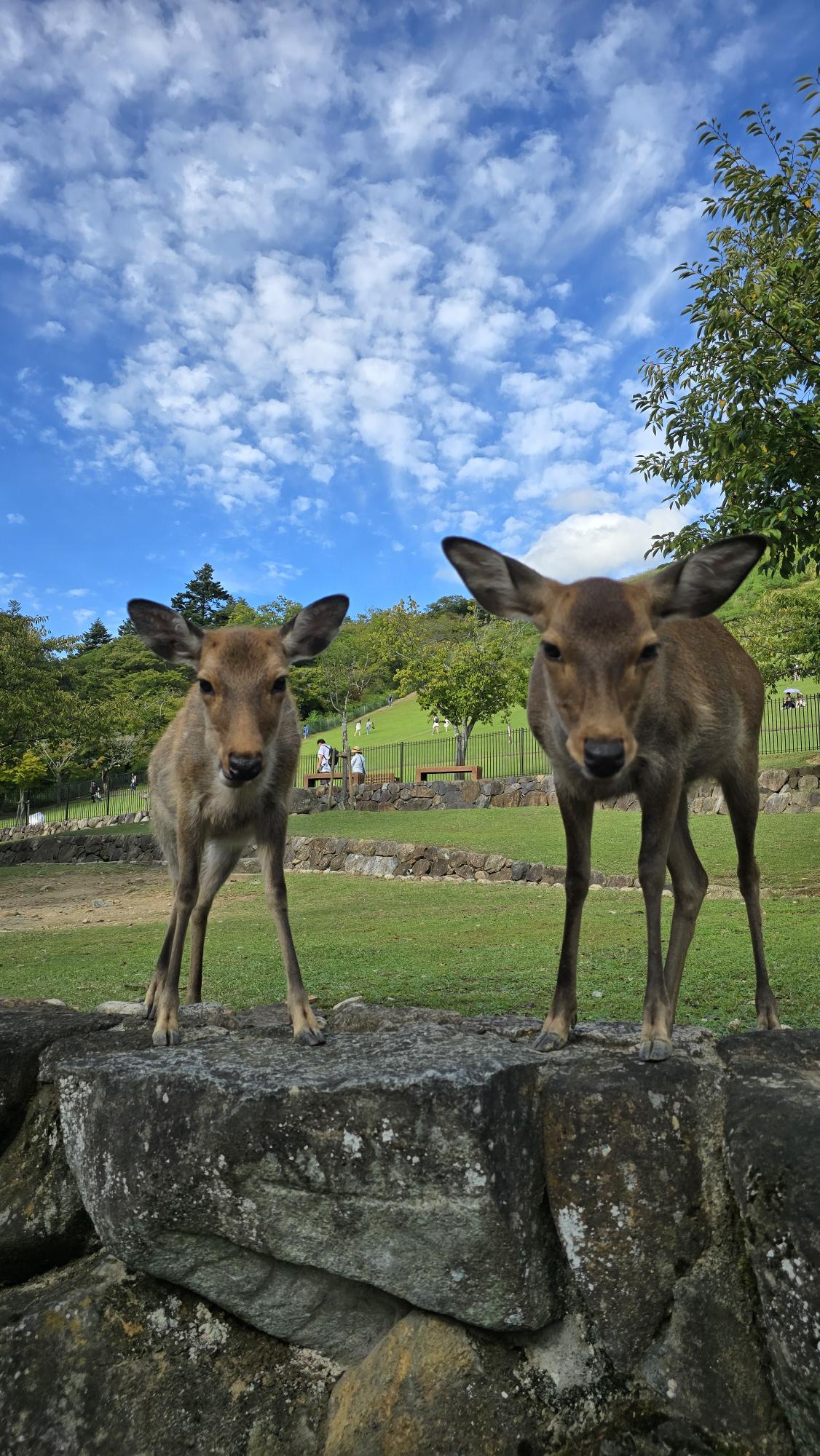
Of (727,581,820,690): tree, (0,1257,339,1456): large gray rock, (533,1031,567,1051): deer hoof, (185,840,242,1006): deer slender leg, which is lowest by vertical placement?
(0,1257,339,1456): large gray rock

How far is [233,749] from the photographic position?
137 inches

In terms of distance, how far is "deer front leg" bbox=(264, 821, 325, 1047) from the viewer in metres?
3.78

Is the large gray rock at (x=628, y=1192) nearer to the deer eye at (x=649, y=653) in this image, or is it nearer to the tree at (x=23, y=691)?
the deer eye at (x=649, y=653)

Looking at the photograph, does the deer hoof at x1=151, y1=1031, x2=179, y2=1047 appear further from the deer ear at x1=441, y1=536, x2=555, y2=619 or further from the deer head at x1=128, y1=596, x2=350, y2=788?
the deer ear at x1=441, y1=536, x2=555, y2=619

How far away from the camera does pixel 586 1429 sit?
9.94ft

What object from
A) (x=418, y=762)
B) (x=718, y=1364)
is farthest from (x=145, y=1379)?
(x=418, y=762)

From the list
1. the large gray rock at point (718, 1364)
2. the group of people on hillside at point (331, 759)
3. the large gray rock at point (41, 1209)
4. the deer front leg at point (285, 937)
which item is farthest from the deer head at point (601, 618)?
the group of people on hillside at point (331, 759)

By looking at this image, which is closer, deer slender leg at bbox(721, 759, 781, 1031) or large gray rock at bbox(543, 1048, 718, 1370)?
large gray rock at bbox(543, 1048, 718, 1370)

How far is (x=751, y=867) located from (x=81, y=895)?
49.2 ft

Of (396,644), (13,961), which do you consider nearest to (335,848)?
(13,961)

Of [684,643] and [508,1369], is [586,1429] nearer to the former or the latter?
[508,1369]

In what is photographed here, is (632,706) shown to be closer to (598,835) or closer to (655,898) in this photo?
(655,898)

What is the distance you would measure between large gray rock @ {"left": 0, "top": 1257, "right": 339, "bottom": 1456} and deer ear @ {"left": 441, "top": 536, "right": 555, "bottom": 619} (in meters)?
2.98

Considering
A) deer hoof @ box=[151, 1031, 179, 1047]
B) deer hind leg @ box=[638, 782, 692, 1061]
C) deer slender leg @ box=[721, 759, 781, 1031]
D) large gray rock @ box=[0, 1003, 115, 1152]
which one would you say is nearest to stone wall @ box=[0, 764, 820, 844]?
deer slender leg @ box=[721, 759, 781, 1031]
